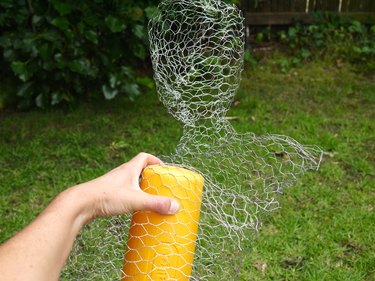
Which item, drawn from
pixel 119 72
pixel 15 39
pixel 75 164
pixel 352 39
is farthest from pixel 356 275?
pixel 352 39

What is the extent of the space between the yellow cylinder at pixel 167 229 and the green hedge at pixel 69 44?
8.80ft

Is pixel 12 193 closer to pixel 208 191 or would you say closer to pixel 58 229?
pixel 208 191

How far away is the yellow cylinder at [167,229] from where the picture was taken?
4.50 feet

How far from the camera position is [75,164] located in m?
3.48

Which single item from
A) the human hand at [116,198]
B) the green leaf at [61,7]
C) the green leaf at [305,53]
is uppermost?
the human hand at [116,198]

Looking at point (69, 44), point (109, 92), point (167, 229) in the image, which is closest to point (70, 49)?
point (69, 44)

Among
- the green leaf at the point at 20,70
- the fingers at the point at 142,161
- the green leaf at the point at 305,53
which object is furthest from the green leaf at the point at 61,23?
the fingers at the point at 142,161

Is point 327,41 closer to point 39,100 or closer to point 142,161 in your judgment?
point 39,100

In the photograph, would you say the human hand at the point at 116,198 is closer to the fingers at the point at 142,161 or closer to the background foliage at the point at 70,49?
the fingers at the point at 142,161

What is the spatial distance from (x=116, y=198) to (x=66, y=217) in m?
0.13

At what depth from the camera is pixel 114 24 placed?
12.8 ft

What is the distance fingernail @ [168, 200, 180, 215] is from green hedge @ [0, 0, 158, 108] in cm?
273

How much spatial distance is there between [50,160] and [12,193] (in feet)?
1.42

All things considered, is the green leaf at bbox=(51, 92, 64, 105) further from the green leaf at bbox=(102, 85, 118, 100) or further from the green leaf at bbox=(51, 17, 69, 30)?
the green leaf at bbox=(51, 17, 69, 30)
